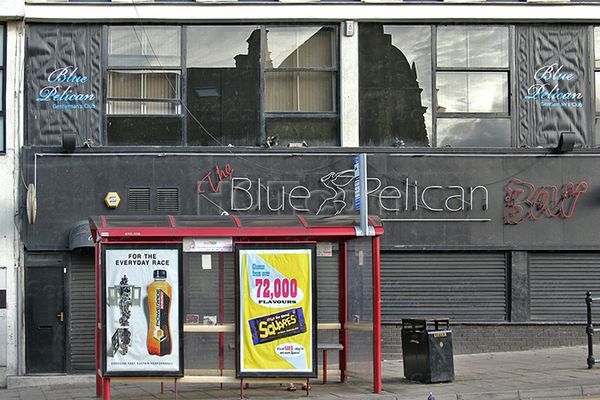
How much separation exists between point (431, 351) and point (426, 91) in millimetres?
6556

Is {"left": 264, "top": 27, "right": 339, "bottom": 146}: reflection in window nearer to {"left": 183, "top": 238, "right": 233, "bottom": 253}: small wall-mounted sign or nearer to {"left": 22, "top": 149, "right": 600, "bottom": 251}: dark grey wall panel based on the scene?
{"left": 22, "top": 149, "right": 600, "bottom": 251}: dark grey wall panel

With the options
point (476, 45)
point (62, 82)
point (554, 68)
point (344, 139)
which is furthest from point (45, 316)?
point (554, 68)

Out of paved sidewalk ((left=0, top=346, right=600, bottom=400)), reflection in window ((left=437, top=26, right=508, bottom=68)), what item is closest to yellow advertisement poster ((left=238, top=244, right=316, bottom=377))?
paved sidewalk ((left=0, top=346, right=600, bottom=400))

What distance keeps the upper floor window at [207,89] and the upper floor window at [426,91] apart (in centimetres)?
81

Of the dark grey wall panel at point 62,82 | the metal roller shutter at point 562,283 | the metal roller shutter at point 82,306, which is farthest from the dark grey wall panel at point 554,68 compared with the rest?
the metal roller shutter at point 82,306

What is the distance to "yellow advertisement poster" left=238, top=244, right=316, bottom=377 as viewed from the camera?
13547mm

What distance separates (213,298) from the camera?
14156mm

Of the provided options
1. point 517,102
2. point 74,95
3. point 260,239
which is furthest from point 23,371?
point 517,102

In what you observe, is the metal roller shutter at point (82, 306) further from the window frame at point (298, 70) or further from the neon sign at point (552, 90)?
the neon sign at point (552, 90)

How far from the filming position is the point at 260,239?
14.1 metres

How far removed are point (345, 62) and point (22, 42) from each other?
6510mm

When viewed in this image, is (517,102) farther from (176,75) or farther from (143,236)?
(143,236)

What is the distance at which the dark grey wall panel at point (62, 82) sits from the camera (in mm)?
18453

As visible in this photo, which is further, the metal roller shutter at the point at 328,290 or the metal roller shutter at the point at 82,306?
the metal roller shutter at the point at 82,306
